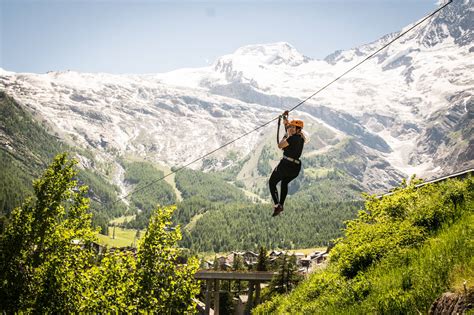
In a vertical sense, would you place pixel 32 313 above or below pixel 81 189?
below

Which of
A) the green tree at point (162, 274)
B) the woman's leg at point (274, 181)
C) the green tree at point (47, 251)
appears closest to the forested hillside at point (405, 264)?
the woman's leg at point (274, 181)

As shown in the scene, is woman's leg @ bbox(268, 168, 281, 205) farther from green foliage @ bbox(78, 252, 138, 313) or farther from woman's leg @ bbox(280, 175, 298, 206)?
green foliage @ bbox(78, 252, 138, 313)

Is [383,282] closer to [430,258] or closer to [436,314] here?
[430,258]

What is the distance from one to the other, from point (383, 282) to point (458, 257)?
6.93 feet

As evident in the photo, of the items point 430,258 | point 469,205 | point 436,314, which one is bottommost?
point 436,314

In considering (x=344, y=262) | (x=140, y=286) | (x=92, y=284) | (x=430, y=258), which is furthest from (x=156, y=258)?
Result: (x=430, y=258)

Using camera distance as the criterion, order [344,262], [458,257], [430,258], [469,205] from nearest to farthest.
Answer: [458,257] → [430,258] → [469,205] → [344,262]

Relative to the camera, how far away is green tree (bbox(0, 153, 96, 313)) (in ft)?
61.6

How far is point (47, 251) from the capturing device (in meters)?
22.8

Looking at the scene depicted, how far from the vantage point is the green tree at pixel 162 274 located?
17.5 metres

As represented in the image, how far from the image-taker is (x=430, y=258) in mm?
8938

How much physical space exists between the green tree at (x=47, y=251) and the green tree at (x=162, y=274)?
3.40m

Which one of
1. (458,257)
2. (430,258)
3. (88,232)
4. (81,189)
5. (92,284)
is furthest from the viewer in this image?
(81,189)

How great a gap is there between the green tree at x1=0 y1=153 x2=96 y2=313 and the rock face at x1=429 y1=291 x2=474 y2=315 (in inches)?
634
